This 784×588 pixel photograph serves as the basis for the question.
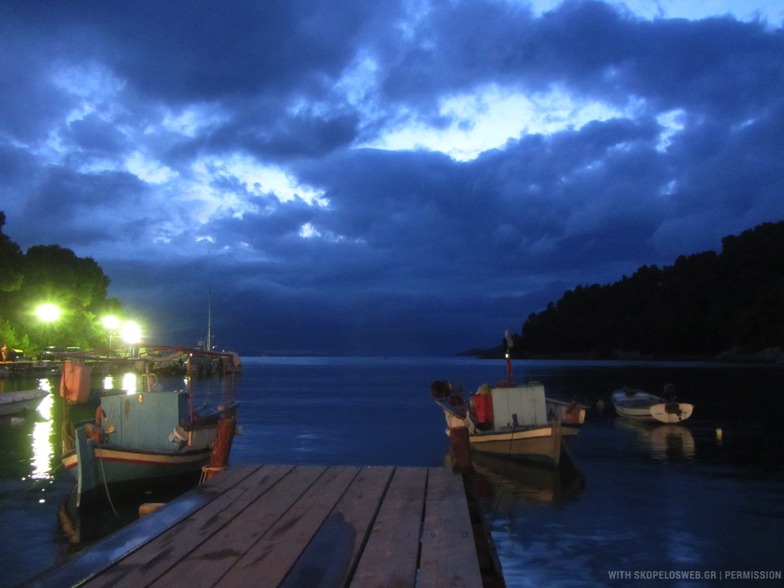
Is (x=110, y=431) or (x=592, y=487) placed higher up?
(x=110, y=431)

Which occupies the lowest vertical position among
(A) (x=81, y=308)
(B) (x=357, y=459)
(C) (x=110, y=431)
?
(B) (x=357, y=459)

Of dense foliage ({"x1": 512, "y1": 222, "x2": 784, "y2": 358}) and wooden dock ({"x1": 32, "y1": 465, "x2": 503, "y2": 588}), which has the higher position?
dense foliage ({"x1": 512, "y1": 222, "x2": 784, "y2": 358})

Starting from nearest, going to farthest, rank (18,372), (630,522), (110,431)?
(630,522) < (110,431) < (18,372)

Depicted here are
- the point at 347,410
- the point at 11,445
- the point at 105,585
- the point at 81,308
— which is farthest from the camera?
the point at 81,308

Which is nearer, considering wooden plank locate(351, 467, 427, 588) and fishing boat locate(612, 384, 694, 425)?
wooden plank locate(351, 467, 427, 588)

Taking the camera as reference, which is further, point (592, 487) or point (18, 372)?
point (18, 372)

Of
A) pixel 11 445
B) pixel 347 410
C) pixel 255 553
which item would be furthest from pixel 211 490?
pixel 347 410

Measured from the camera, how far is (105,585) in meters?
5.28

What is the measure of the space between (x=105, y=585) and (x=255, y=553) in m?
1.25

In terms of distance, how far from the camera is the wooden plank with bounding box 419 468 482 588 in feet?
17.9

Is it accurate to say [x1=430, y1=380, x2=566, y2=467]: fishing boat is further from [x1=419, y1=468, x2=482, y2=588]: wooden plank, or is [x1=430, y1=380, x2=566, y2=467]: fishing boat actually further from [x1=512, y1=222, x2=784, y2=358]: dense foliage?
[x1=512, y1=222, x2=784, y2=358]: dense foliage

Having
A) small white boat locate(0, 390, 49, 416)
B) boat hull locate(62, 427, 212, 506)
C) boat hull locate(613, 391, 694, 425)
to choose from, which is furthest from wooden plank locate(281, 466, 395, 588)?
small white boat locate(0, 390, 49, 416)

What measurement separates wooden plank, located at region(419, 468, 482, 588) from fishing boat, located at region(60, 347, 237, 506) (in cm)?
976

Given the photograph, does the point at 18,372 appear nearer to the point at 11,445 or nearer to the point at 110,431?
the point at 11,445
